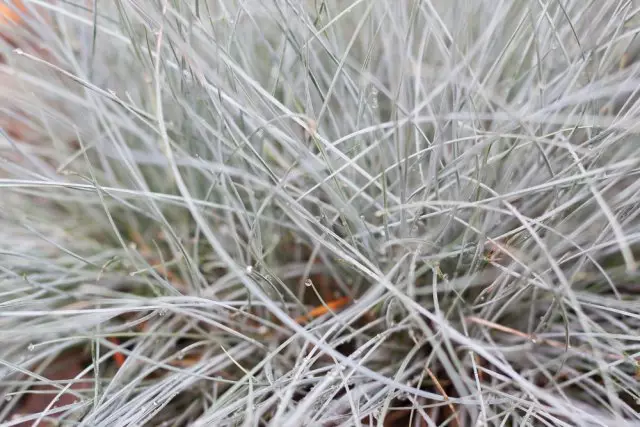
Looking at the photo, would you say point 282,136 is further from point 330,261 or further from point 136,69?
point 136,69

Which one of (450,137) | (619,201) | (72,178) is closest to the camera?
(619,201)

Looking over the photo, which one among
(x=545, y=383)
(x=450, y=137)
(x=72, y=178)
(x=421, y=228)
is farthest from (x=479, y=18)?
(x=72, y=178)

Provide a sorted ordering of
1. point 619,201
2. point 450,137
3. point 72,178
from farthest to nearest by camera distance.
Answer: point 72,178 → point 450,137 → point 619,201

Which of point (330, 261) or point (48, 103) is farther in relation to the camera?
point (48, 103)

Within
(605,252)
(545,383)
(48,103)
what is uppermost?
(48,103)

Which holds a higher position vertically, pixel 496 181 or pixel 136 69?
pixel 136 69

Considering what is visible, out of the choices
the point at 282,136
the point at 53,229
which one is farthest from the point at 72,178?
the point at 282,136
